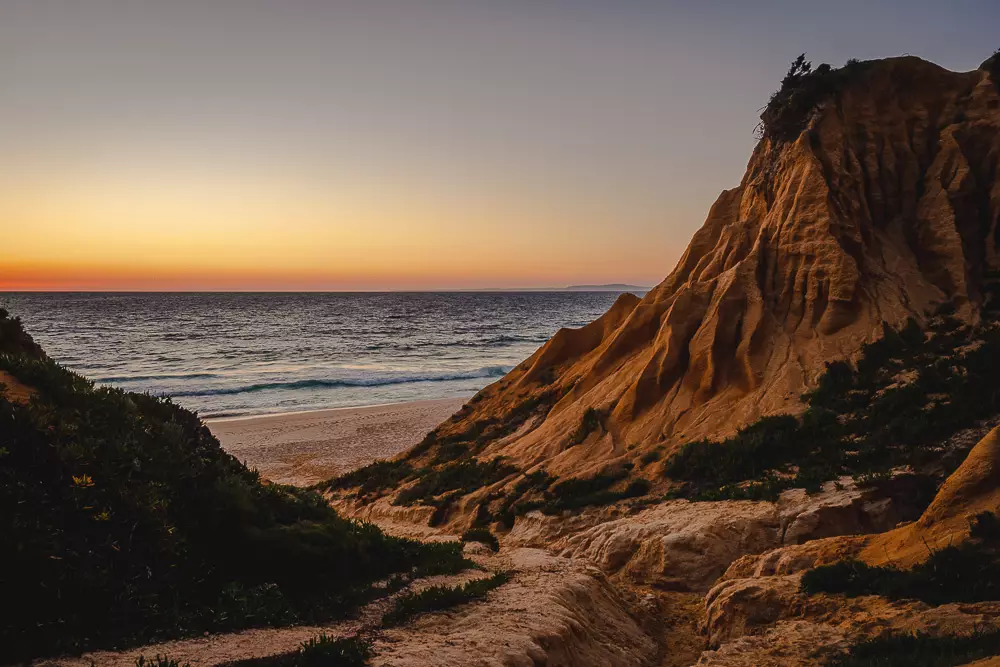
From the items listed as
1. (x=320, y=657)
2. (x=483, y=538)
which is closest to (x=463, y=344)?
(x=483, y=538)

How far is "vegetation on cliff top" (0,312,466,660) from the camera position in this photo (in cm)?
634

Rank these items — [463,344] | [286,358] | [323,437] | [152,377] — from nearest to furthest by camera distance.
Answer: [323,437]
[152,377]
[286,358]
[463,344]

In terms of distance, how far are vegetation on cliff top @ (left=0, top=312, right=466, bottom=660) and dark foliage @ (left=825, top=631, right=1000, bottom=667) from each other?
573 cm

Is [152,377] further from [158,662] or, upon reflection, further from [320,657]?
[320,657]

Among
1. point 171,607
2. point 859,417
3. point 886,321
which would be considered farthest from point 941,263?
point 171,607

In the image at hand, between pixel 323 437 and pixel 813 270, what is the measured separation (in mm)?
23869

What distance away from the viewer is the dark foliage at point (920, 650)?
5.93 meters

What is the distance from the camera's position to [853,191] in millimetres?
18047

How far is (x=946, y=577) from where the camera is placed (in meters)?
7.46

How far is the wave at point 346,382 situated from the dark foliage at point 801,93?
34963 mm

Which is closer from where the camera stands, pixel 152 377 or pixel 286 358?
pixel 152 377

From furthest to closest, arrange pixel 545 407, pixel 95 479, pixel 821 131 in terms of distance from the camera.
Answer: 1. pixel 545 407
2. pixel 821 131
3. pixel 95 479

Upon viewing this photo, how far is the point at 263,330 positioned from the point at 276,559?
8911cm

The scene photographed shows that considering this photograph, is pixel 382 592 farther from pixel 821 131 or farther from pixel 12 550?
pixel 821 131
